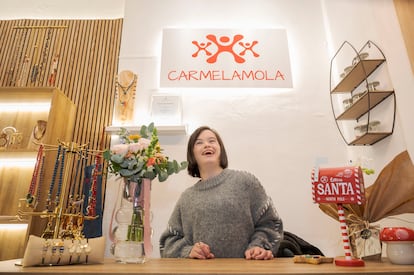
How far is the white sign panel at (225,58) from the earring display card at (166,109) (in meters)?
0.19

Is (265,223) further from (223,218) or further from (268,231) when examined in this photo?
(223,218)

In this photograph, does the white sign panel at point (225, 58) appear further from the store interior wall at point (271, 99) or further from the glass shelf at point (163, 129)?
the glass shelf at point (163, 129)

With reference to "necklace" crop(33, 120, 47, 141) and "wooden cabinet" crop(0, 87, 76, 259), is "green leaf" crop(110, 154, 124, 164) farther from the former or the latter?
"necklace" crop(33, 120, 47, 141)

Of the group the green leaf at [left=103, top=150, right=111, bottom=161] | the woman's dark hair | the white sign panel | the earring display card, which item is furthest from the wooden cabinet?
the green leaf at [left=103, top=150, right=111, bottom=161]

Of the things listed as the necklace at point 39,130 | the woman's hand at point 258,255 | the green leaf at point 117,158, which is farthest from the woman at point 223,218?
the necklace at point 39,130

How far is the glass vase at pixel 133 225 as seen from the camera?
3.79ft

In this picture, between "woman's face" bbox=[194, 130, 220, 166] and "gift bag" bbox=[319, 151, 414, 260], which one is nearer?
"gift bag" bbox=[319, 151, 414, 260]

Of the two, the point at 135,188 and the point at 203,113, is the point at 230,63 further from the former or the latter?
the point at 135,188

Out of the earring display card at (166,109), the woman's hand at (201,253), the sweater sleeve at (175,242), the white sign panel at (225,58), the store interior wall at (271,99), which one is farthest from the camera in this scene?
the white sign panel at (225,58)

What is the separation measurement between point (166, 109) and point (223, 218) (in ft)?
5.25

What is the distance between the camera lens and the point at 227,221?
1.82m

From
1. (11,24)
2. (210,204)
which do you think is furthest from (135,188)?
(11,24)

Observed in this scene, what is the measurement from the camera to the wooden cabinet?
2.79m

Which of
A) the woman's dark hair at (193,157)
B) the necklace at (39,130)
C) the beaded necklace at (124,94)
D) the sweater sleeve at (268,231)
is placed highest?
the beaded necklace at (124,94)
